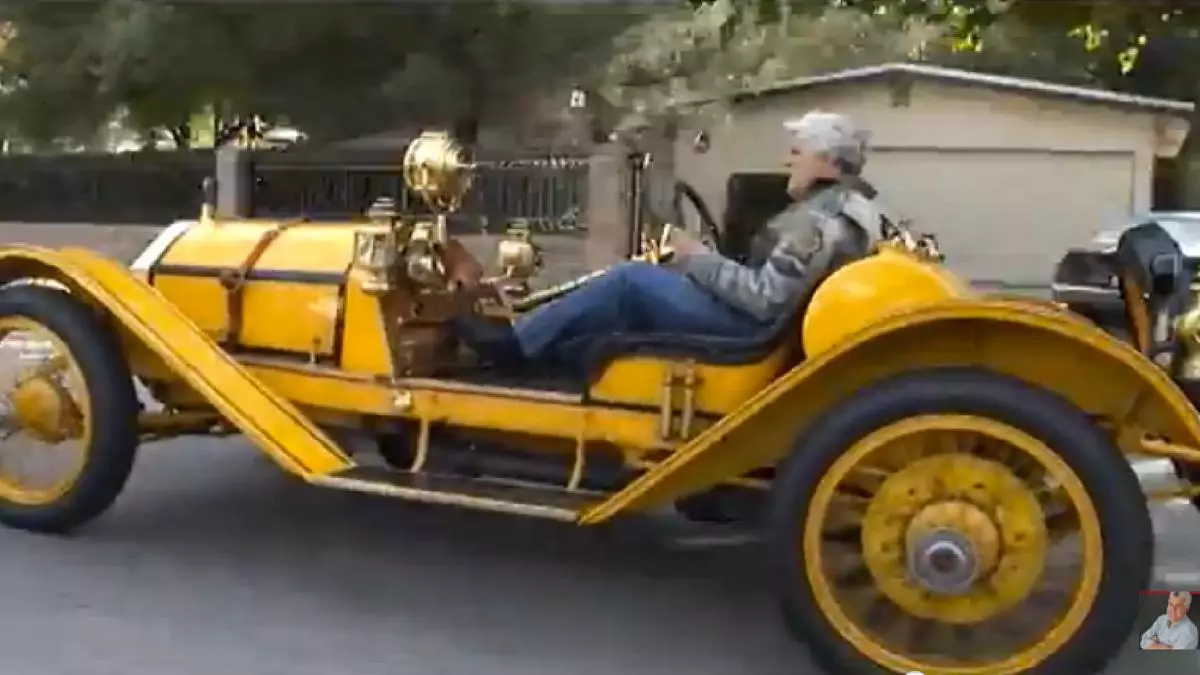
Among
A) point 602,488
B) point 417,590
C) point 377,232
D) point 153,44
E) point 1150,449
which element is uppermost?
point 153,44

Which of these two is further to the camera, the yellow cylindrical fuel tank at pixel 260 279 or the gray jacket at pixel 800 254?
the yellow cylindrical fuel tank at pixel 260 279

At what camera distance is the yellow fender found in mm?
4078

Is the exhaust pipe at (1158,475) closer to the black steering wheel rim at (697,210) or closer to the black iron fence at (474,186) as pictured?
the black steering wheel rim at (697,210)

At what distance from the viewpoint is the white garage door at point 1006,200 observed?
62.7 feet

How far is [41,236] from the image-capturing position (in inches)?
712

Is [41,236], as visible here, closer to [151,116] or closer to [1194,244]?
[151,116]

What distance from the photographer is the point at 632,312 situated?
16.6 feet

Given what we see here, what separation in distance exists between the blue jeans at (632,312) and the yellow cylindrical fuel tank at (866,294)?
1.21 ft

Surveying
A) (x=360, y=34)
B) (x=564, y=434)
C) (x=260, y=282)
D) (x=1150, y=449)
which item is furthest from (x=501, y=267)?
(x=360, y=34)

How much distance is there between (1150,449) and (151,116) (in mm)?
15213

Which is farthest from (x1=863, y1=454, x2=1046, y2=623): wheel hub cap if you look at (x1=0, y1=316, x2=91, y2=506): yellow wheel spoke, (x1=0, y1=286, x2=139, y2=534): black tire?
(x1=0, y1=316, x2=91, y2=506): yellow wheel spoke

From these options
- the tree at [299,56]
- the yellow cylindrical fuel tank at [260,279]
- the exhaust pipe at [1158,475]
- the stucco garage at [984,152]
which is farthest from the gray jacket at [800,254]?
the stucco garage at [984,152]

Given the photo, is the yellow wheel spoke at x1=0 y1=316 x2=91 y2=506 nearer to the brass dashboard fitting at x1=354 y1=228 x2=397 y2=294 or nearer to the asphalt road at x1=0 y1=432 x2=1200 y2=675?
the asphalt road at x1=0 y1=432 x2=1200 y2=675

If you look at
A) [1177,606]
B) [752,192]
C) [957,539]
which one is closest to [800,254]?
[957,539]
